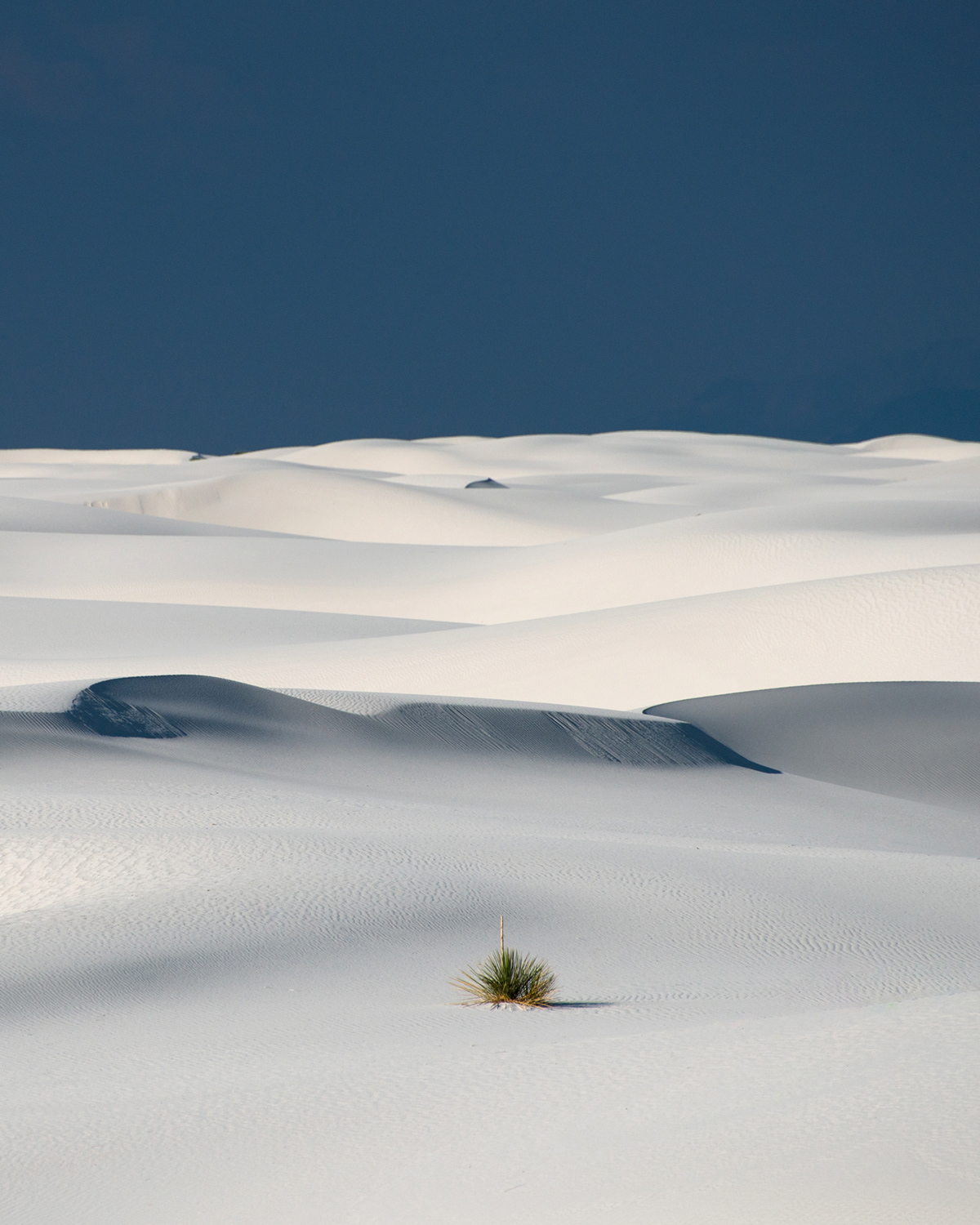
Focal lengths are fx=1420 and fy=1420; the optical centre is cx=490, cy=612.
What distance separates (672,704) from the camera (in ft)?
34.4

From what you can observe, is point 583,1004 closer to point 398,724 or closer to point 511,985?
point 511,985

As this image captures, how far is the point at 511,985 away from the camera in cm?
415

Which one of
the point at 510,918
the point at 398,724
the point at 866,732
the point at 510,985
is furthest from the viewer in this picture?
the point at 866,732

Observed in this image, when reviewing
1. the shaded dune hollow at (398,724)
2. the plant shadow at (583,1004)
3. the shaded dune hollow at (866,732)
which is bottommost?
the plant shadow at (583,1004)

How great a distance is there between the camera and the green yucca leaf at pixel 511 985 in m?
4.13

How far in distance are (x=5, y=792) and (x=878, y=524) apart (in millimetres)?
17979

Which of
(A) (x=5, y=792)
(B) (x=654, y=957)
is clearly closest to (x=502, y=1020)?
(B) (x=654, y=957)

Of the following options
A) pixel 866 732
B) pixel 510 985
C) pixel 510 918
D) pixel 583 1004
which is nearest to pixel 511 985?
pixel 510 985

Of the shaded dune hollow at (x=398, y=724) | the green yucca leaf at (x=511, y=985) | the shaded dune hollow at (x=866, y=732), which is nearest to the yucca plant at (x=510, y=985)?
the green yucca leaf at (x=511, y=985)

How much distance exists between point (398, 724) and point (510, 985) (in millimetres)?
4886

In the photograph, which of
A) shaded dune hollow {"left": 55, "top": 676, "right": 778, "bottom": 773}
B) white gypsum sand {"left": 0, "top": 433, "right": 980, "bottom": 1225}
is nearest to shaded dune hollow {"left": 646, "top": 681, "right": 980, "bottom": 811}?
white gypsum sand {"left": 0, "top": 433, "right": 980, "bottom": 1225}

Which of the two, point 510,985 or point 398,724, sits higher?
point 398,724

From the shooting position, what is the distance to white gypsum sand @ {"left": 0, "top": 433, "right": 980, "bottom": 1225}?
2549 mm

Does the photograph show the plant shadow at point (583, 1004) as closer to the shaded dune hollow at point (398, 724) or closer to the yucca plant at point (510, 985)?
the yucca plant at point (510, 985)
